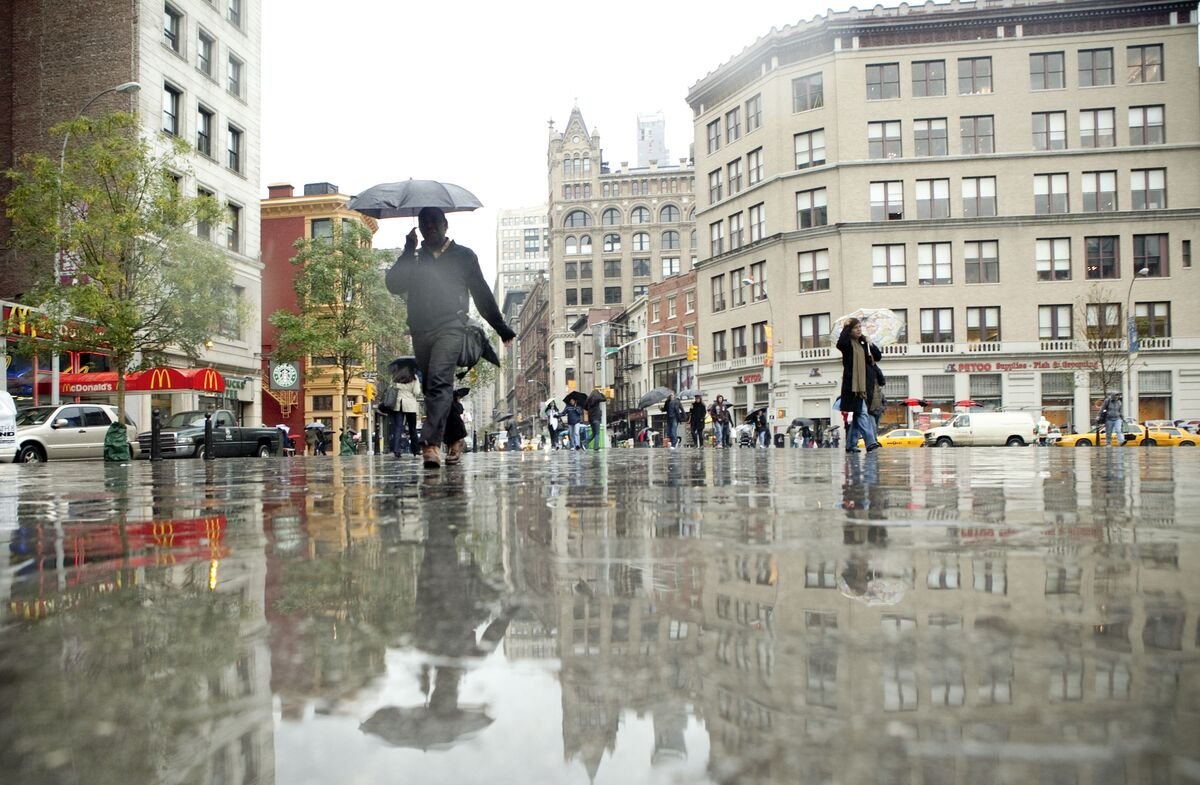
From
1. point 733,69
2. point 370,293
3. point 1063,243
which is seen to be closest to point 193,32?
point 370,293

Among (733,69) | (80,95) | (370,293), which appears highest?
(733,69)

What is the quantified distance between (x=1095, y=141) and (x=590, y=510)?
183 ft

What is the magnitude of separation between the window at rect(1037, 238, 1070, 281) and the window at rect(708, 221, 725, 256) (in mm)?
19691

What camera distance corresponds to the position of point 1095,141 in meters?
48.9

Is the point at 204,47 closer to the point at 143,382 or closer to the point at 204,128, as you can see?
the point at 204,128

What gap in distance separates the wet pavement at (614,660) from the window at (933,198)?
5239cm

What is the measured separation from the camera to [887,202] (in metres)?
50.8

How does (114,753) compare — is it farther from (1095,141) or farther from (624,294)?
(624,294)

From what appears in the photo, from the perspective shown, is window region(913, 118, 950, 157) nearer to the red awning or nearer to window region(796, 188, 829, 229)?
window region(796, 188, 829, 229)

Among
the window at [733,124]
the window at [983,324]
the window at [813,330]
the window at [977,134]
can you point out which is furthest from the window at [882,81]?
the window at [983,324]

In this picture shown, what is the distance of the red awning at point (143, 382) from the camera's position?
99.1 feet

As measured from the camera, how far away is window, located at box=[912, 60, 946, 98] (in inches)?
1981

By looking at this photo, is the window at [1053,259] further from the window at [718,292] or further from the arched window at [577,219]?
the arched window at [577,219]

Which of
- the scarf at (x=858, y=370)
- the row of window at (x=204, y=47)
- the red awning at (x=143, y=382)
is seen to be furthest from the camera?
the row of window at (x=204, y=47)
